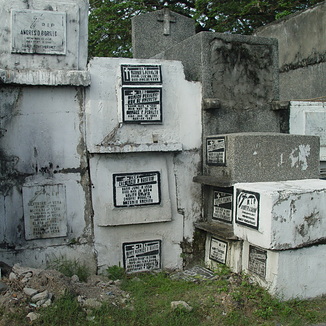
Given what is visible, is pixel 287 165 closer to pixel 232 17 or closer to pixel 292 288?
pixel 292 288

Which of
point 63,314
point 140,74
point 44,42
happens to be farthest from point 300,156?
point 44,42

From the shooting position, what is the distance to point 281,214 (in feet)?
12.5

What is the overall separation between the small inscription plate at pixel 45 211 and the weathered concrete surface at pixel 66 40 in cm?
134

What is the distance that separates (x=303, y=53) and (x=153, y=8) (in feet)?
19.6

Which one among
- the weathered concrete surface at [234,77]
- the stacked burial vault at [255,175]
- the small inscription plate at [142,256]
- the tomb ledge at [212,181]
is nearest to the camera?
the stacked burial vault at [255,175]

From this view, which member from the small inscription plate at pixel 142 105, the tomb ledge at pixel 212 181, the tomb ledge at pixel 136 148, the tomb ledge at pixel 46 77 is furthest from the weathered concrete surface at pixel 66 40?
the tomb ledge at pixel 212 181

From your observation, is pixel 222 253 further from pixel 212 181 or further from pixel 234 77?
pixel 234 77

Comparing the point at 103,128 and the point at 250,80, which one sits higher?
the point at 250,80

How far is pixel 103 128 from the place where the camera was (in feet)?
15.0

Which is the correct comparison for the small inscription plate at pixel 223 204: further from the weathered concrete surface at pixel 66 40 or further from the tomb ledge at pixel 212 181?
the weathered concrete surface at pixel 66 40

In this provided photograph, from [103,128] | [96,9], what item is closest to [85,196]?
[103,128]

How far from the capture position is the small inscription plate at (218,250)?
15.3 ft

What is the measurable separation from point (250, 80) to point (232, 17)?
7632 millimetres

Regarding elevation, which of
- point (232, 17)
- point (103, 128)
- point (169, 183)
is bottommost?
point (169, 183)
